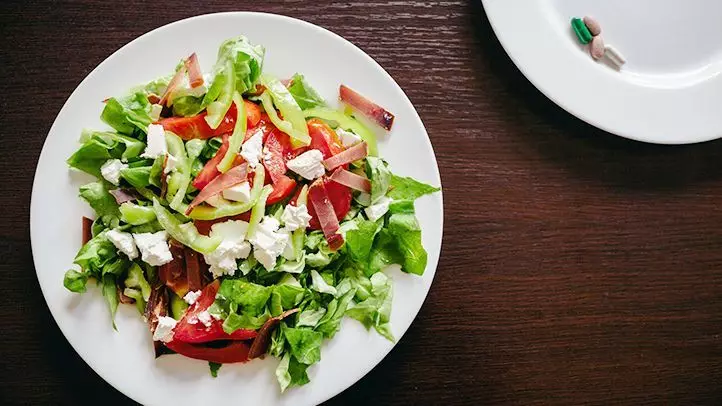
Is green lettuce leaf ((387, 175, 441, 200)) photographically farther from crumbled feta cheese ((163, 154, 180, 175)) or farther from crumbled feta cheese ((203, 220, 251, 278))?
crumbled feta cheese ((163, 154, 180, 175))

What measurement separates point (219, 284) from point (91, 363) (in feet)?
0.92

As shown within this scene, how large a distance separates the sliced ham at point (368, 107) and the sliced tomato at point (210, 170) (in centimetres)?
24

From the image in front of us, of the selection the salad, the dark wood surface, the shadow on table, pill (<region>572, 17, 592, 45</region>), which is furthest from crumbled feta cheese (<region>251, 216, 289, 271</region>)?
pill (<region>572, 17, 592, 45</region>)

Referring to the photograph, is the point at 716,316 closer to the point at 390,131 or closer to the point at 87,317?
the point at 390,131

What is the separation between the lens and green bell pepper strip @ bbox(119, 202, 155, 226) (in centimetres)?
138

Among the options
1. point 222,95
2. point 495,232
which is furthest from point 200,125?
point 495,232

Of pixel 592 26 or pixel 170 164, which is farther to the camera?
pixel 592 26

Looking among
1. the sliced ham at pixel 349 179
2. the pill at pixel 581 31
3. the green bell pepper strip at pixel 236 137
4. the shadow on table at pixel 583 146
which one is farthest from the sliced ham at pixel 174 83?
the pill at pixel 581 31

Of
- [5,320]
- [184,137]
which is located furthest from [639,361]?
[5,320]

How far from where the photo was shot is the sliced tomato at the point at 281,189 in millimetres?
1410

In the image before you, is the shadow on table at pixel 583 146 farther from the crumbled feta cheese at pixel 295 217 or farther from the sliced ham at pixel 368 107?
the crumbled feta cheese at pixel 295 217

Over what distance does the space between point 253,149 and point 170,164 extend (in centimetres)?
15

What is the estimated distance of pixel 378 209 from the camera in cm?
144

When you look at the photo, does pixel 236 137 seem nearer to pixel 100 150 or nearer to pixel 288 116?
pixel 288 116
